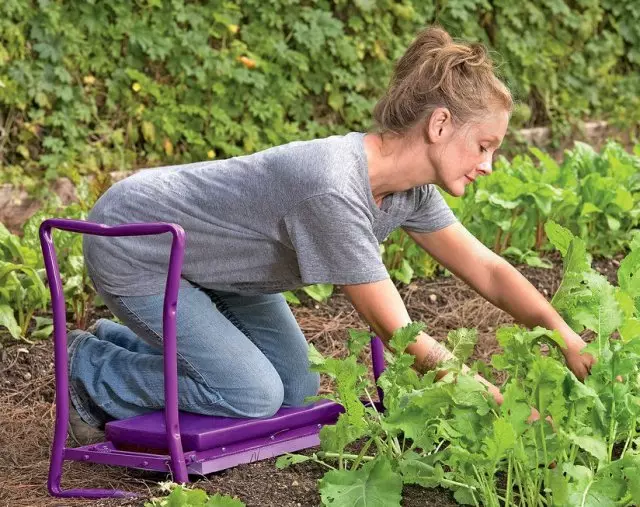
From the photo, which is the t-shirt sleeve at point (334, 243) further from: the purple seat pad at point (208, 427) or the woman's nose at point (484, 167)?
the purple seat pad at point (208, 427)

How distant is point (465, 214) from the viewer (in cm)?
497

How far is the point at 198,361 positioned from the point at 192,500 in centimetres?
70

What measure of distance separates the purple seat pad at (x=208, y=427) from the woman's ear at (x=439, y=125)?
84 cm

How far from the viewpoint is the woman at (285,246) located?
291 centimetres

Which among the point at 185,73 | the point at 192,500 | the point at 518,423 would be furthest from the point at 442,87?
the point at 185,73

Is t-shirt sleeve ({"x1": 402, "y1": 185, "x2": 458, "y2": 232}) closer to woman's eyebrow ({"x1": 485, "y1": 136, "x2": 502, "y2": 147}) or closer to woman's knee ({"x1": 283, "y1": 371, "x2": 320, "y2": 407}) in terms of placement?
woman's eyebrow ({"x1": 485, "y1": 136, "x2": 502, "y2": 147})

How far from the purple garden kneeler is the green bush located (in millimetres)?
2743

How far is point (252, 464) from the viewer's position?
9.83ft

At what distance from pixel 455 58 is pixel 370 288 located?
641 mm

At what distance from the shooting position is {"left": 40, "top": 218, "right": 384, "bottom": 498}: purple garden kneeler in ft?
9.27

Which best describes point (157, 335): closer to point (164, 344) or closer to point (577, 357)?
point (164, 344)

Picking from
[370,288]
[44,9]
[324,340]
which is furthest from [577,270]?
[44,9]

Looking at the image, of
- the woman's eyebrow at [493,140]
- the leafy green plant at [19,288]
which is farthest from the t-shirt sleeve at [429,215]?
the leafy green plant at [19,288]

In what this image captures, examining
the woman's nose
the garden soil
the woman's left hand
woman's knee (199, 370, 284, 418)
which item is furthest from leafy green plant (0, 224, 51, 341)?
the woman's left hand
